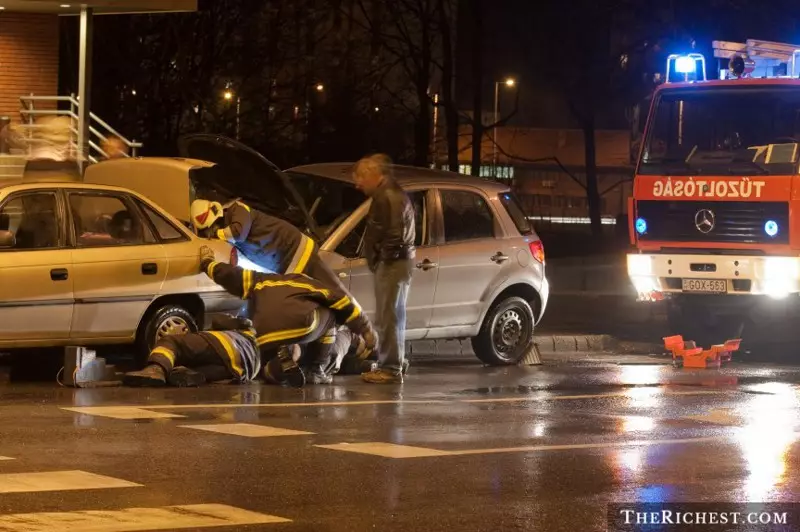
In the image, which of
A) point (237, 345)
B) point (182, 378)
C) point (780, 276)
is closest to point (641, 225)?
point (780, 276)

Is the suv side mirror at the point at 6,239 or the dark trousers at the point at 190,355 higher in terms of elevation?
the suv side mirror at the point at 6,239

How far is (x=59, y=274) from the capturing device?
39.2 ft

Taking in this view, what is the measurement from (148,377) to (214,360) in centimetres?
56

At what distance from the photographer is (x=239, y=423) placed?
383 inches

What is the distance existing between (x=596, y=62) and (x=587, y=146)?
3.27 metres

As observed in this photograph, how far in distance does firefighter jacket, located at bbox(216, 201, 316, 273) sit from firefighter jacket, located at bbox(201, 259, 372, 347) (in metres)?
0.13

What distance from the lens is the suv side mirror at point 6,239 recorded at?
11797 mm

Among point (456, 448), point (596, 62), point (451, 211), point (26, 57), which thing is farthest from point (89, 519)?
point (596, 62)

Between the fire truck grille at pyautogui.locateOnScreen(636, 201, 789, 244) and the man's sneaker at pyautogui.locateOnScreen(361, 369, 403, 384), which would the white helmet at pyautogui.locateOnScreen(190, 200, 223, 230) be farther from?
the fire truck grille at pyautogui.locateOnScreen(636, 201, 789, 244)

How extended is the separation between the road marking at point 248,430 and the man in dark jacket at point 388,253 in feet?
9.82

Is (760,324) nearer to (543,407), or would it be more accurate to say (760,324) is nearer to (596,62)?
(543,407)

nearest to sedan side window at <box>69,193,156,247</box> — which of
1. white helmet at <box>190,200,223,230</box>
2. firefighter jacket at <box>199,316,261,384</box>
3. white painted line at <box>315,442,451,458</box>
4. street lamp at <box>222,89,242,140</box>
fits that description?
white helmet at <box>190,200,223,230</box>

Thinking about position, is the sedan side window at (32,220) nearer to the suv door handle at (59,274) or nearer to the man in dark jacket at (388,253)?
the suv door handle at (59,274)

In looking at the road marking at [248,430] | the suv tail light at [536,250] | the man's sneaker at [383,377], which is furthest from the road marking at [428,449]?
the suv tail light at [536,250]
